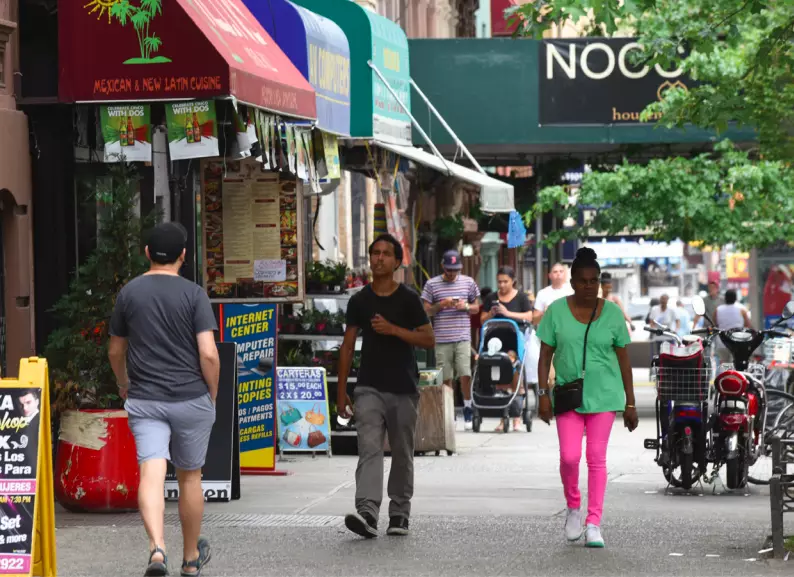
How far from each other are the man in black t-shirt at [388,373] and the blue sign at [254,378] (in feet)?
11.4

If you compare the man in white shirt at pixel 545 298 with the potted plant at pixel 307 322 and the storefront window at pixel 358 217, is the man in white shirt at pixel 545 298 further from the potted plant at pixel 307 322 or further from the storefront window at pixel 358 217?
the storefront window at pixel 358 217

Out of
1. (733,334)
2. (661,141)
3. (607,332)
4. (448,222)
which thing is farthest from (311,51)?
(448,222)

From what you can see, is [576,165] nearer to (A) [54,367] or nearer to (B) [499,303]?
(B) [499,303]

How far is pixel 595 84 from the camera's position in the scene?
2422cm

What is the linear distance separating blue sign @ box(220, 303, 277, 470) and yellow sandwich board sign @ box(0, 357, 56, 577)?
18.0ft

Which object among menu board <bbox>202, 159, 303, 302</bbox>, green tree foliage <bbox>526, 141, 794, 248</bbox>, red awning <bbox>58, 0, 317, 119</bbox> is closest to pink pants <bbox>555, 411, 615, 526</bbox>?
red awning <bbox>58, 0, 317, 119</bbox>

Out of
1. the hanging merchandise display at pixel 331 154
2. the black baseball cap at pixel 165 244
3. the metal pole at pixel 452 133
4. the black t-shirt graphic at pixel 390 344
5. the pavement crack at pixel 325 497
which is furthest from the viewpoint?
the metal pole at pixel 452 133

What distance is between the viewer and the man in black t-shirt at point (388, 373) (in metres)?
10.4

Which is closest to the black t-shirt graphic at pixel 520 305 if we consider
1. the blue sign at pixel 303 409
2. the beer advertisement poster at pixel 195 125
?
the blue sign at pixel 303 409

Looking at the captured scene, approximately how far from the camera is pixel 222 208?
1464cm

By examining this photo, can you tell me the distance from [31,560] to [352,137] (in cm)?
941

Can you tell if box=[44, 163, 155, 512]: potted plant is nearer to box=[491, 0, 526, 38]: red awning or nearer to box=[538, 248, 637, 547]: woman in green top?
box=[538, 248, 637, 547]: woman in green top

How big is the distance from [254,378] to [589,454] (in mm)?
4795

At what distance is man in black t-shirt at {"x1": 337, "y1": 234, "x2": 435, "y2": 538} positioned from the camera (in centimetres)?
1044
